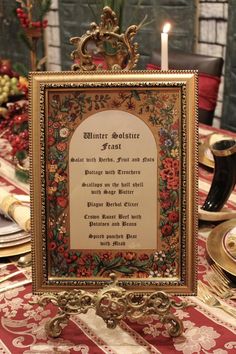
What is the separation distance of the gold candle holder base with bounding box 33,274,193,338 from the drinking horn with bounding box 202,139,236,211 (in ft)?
1.27

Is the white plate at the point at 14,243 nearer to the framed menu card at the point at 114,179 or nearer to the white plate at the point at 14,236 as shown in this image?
the white plate at the point at 14,236

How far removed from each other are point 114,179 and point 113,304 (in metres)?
0.17

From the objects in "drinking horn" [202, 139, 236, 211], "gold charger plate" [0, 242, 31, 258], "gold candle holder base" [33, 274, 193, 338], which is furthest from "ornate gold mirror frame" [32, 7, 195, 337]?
"drinking horn" [202, 139, 236, 211]

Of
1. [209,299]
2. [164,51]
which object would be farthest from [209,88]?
[209,299]

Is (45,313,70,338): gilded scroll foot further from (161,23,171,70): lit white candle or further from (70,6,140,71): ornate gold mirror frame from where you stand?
(161,23,171,70): lit white candle

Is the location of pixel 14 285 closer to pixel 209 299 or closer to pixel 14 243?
pixel 14 243

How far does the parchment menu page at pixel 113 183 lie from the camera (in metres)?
0.70

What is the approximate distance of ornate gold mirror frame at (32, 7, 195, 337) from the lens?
0.69 m

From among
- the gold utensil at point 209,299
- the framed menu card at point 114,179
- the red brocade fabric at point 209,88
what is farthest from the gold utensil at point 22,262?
the red brocade fabric at point 209,88

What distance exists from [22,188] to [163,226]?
67 centimetres

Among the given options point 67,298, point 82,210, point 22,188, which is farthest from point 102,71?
point 22,188

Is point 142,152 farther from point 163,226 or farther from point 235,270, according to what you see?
point 235,270

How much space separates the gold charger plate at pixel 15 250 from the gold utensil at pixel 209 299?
0.32m

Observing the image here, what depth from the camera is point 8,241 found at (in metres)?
0.95
